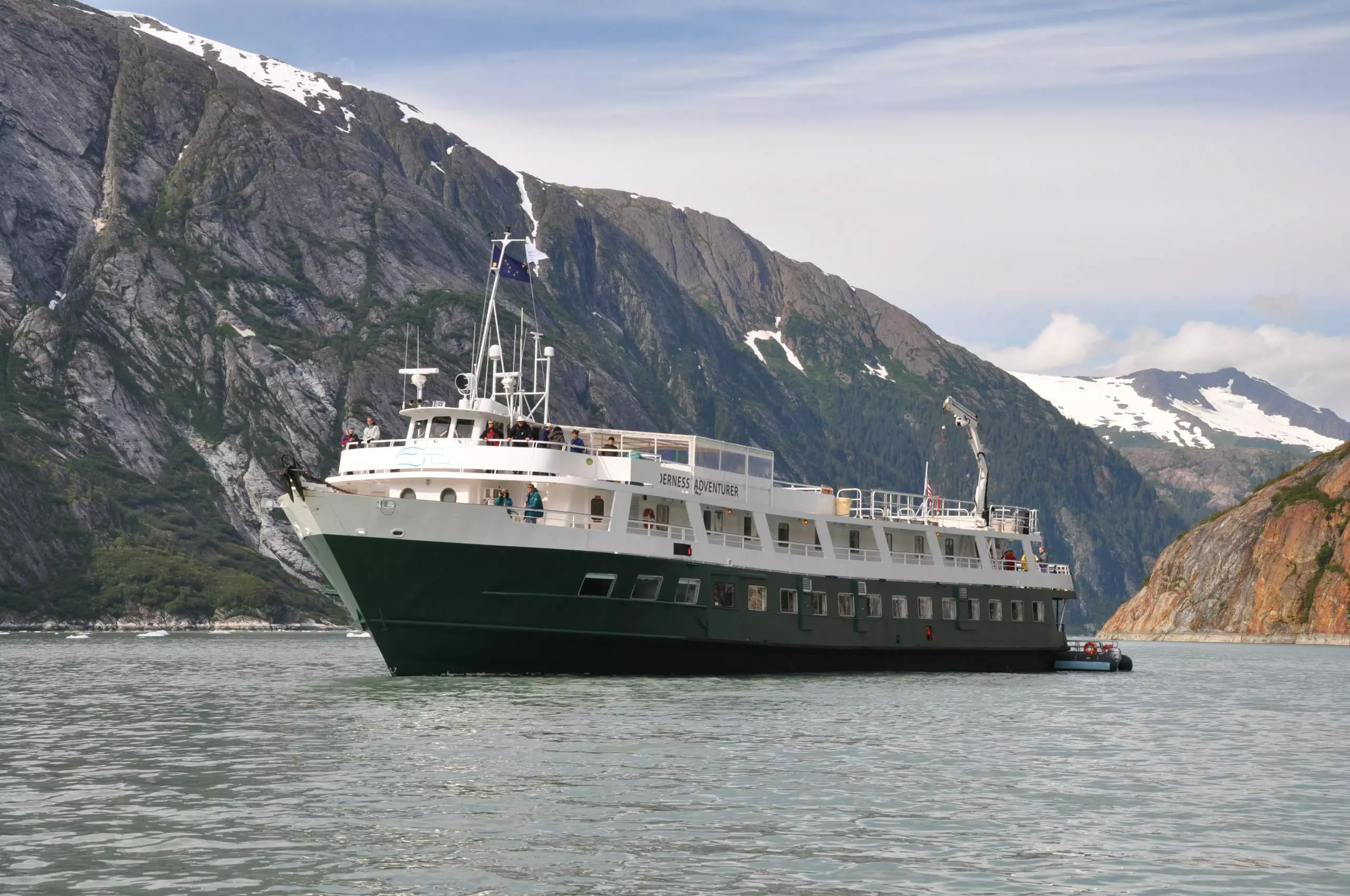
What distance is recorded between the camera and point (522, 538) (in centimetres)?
4884

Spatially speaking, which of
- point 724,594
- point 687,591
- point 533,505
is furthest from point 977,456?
point 533,505

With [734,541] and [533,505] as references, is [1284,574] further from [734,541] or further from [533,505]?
[533,505]

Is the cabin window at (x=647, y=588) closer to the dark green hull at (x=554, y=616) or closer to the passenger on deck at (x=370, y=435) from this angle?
the dark green hull at (x=554, y=616)

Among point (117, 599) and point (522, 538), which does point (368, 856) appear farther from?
point (117, 599)

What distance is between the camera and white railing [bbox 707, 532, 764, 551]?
55.4 metres

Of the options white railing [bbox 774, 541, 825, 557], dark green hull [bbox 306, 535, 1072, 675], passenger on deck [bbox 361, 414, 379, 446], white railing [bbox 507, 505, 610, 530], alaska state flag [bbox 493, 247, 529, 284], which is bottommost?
dark green hull [bbox 306, 535, 1072, 675]

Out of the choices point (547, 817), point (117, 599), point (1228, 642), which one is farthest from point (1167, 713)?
point (117, 599)

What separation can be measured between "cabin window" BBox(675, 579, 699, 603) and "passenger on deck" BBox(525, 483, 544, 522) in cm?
590

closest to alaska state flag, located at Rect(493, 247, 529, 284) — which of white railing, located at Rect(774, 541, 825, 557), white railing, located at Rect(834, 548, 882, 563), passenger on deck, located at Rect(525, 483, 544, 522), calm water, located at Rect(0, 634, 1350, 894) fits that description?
passenger on deck, located at Rect(525, 483, 544, 522)

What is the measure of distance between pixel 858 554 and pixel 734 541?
7.87m

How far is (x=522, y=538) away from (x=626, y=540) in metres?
4.18

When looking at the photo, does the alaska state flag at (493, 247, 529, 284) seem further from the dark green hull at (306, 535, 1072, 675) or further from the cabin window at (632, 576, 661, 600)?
the dark green hull at (306, 535, 1072, 675)

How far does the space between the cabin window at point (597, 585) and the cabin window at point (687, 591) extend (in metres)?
3.17

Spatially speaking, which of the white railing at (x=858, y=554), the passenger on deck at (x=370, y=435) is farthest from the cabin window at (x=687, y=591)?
the passenger on deck at (x=370, y=435)
